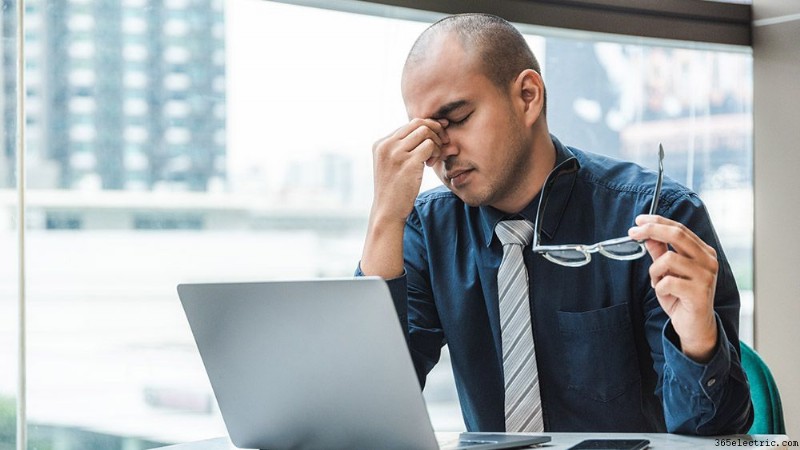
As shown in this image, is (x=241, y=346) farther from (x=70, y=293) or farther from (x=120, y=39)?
(x=120, y=39)

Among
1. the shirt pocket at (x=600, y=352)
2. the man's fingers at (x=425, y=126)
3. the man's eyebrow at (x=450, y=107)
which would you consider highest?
the man's eyebrow at (x=450, y=107)

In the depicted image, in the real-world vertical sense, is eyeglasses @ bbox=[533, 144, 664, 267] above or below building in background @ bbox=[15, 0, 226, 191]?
below

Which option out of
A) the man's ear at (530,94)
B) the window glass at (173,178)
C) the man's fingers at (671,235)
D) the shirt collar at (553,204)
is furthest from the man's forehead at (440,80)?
the window glass at (173,178)

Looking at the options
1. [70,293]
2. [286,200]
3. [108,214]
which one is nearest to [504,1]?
[286,200]

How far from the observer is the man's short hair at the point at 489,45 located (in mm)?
1761

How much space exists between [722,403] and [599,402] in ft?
1.07

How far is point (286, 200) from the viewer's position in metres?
2.99

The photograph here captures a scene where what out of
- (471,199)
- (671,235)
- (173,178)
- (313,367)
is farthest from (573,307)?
(173,178)

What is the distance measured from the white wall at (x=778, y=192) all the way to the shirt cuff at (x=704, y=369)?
8.15 ft

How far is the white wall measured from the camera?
143 inches

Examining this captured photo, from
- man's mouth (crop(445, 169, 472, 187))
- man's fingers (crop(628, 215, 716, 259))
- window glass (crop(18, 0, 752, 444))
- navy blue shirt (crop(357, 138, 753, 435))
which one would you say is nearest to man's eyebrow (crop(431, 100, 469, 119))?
man's mouth (crop(445, 169, 472, 187))

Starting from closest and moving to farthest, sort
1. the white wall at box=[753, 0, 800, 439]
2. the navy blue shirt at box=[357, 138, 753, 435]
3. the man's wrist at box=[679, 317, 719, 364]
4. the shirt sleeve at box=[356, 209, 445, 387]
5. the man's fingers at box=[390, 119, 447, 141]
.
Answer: the man's wrist at box=[679, 317, 719, 364] → the navy blue shirt at box=[357, 138, 753, 435] → the man's fingers at box=[390, 119, 447, 141] → the shirt sleeve at box=[356, 209, 445, 387] → the white wall at box=[753, 0, 800, 439]

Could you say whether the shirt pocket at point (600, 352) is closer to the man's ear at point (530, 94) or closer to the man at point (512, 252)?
the man at point (512, 252)

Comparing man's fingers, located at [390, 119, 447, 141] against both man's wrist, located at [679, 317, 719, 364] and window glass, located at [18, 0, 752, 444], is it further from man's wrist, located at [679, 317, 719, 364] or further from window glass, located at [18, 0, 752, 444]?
window glass, located at [18, 0, 752, 444]
